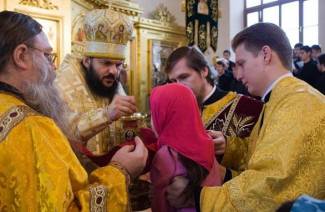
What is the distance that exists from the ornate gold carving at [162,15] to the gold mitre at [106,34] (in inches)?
317

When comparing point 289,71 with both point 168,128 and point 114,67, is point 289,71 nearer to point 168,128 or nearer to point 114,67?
point 168,128

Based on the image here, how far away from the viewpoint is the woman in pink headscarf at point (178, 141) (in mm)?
1977

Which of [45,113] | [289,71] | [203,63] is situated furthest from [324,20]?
[45,113]

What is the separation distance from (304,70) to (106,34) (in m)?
5.01

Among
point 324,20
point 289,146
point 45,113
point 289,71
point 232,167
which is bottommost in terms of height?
point 232,167

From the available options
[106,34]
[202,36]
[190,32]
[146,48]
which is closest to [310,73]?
[146,48]

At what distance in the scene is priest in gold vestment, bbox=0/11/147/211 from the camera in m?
1.57

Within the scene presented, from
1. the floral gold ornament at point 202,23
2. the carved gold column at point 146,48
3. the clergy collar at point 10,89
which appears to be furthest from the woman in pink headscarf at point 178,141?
the floral gold ornament at point 202,23

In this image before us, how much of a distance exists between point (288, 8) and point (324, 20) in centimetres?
169

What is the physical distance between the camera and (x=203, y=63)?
321 cm

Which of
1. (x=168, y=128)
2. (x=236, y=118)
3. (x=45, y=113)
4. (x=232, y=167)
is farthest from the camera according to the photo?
(x=236, y=118)

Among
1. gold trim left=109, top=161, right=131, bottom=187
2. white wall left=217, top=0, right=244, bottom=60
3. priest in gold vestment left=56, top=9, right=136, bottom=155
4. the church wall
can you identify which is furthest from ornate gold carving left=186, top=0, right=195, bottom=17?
gold trim left=109, top=161, right=131, bottom=187

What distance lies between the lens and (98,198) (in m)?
1.70

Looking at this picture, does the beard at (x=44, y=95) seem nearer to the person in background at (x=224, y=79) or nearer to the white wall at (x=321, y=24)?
the person in background at (x=224, y=79)
